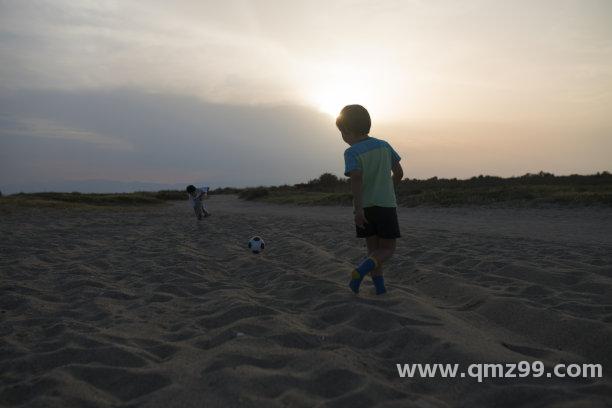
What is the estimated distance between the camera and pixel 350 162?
3865mm

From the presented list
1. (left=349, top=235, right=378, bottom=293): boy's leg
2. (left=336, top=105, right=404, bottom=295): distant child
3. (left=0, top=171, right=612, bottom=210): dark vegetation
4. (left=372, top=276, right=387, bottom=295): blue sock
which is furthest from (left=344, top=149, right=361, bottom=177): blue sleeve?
(left=0, top=171, right=612, bottom=210): dark vegetation

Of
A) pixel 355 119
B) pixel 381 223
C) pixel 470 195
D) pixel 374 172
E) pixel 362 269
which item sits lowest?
pixel 362 269

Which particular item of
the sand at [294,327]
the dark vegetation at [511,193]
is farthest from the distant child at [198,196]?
the dark vegetation at [511,193]

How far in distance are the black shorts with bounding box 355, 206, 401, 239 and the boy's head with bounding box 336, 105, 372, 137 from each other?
2.38ft

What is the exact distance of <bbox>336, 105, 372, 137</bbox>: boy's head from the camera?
3.97 metres

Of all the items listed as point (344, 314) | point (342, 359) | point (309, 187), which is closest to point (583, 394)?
point (342, 359)

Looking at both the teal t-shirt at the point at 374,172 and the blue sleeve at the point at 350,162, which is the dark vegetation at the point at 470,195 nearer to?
the teal t-shirt at the point at 374,172

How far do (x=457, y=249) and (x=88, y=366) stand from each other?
5.45 m

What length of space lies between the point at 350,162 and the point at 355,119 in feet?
1.36

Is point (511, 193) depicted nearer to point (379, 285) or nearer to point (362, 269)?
point (379, 285)

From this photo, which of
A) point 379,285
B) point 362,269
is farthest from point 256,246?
point 362,269

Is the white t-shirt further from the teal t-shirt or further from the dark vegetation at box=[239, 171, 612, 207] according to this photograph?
the teal t-shirt

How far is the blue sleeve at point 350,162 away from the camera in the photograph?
12.6ft

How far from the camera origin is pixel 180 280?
5.03m
